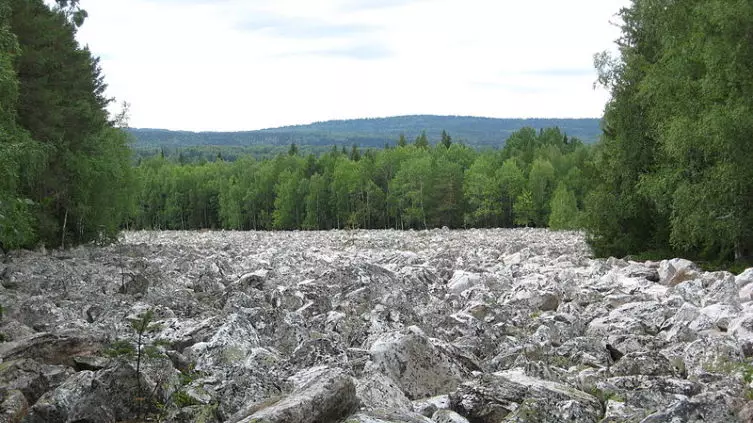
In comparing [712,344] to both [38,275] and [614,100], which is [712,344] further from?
[614,100]

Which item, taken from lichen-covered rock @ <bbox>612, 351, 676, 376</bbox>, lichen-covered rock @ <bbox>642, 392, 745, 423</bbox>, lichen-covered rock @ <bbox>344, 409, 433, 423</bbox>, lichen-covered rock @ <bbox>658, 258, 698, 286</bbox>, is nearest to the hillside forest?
lichen-covered rock @ <bbox>658, 258, 698, 286</bbox>

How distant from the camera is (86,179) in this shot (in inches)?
1155

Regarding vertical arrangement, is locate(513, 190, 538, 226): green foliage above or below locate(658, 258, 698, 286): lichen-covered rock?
below

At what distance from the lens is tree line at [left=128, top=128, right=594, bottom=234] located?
78125mm

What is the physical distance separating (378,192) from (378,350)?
253ft

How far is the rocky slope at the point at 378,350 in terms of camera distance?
6625mm

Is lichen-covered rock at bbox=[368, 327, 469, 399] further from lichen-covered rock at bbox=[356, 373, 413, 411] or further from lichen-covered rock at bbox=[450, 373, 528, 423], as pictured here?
lichen-covered rock at bbox=[450, 373, 528, 423]

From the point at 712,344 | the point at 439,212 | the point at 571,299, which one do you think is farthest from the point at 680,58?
the point at 439,212

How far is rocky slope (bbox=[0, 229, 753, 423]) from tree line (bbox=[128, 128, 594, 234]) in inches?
1837

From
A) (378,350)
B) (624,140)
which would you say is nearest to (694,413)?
(378,350)

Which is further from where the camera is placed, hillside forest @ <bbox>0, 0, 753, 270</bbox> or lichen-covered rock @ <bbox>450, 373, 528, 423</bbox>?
hillside forest @ <bbox>0, 0, 753, 270</bbox>

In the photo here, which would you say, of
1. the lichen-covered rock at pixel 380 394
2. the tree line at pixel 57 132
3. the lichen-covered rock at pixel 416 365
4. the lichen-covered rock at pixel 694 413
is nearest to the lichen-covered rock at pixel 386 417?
the lichen-covered rock at pixel 380 394

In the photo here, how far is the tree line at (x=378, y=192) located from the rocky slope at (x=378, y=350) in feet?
153

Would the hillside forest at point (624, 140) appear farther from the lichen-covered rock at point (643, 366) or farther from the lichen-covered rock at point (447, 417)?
the lichen-covered rock at point (643, 366)
